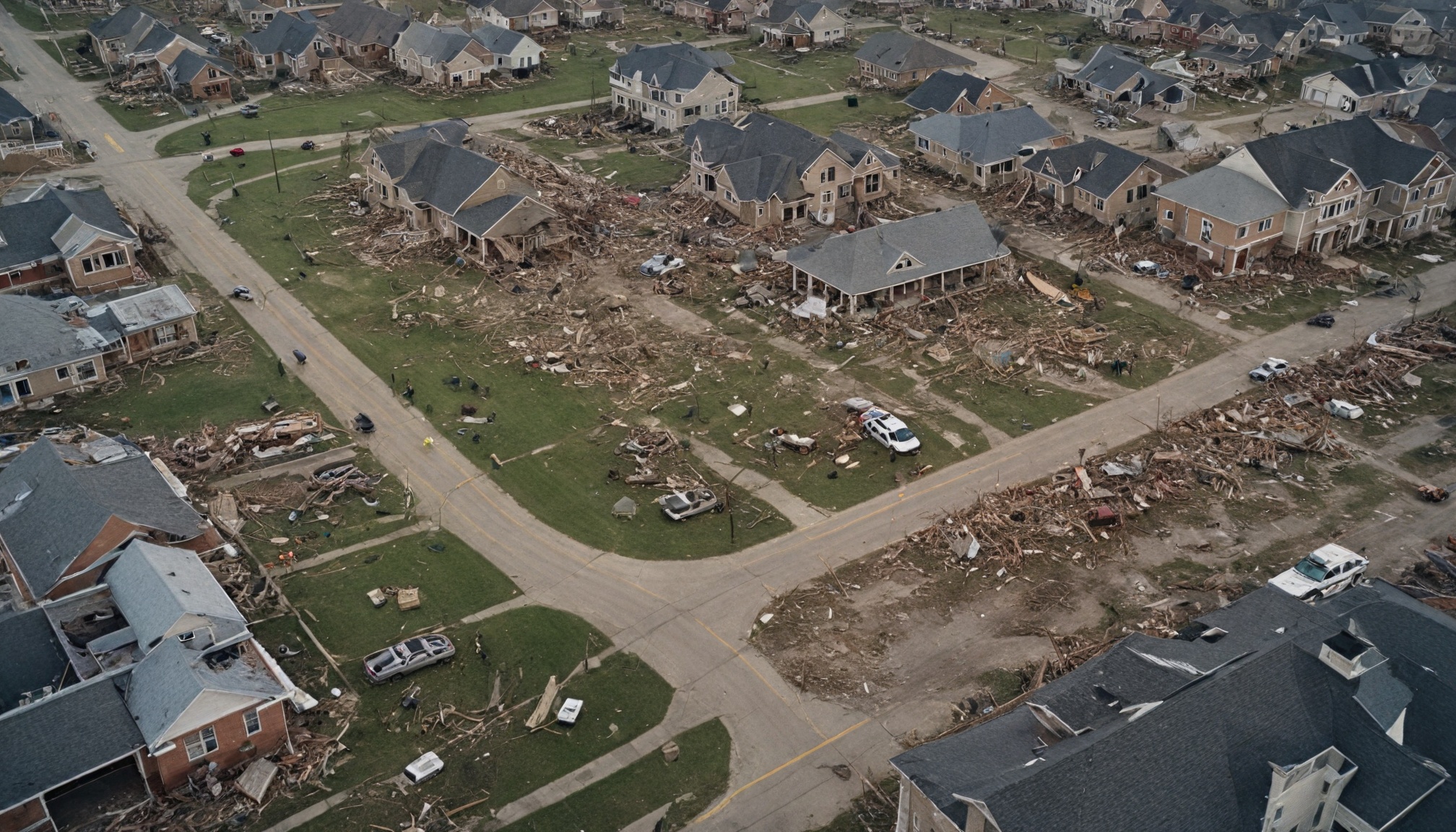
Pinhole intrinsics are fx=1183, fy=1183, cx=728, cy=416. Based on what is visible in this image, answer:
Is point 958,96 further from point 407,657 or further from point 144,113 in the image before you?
point 407,657

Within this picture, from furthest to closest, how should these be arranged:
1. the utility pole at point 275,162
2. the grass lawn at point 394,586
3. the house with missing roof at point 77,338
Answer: the utility pole at point 275,162, the house with missing roof at point 77,338, the grass lawn at point 394,586

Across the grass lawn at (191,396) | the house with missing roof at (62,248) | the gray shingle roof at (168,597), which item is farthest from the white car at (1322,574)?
the house with missing roof at (62,248)

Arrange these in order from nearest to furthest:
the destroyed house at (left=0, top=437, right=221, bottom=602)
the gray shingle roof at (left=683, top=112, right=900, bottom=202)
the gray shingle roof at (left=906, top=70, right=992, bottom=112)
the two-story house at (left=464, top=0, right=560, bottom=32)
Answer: the destroyed house at (left=0, top=437, right=221, bottom=602) < the gray shingle roof at (left=683, top=112, right=900, bottom=202) < the gray shingle roof at (left=906, top=70, right=992, bottom=112) < the two-story house at (left=464, top=0, right=560, bottom=32)

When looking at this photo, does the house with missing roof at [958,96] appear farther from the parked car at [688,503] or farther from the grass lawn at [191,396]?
the grass lawn at [191,396]

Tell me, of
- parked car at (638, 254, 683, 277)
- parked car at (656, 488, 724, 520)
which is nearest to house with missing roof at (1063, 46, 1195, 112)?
parked car at (638, 254, 683, 277)

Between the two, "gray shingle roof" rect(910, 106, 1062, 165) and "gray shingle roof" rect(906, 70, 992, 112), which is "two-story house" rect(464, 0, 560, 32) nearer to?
"gray shingle roof" rect(906, 70, 992, 112)

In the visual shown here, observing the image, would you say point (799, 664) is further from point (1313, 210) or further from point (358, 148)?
point (358, 148)

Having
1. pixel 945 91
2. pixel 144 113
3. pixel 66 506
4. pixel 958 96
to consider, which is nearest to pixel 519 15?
pixel 144 113
